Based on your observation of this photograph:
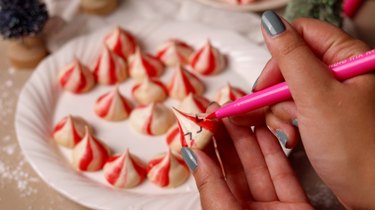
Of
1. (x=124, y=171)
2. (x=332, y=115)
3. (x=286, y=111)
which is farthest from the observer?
(x=124, y=171)

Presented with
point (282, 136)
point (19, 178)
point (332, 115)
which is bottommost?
point (19, 178)

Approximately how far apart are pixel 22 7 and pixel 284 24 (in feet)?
2.43

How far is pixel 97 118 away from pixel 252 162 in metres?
0.44

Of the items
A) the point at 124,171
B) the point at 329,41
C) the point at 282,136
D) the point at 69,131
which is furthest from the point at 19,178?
the point at 329,41

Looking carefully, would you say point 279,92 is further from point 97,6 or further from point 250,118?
point 97,6

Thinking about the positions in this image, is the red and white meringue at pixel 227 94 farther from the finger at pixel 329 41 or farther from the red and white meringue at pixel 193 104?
the finger at pixel 329 41

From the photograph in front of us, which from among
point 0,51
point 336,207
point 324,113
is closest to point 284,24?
point 324,113

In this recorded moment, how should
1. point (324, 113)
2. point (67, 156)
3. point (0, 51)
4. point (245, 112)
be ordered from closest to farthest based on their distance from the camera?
point (324, 113)
point (245, 112)
point (67, 156)
point (0, 51)

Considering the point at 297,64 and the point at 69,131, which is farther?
the point at 69,131

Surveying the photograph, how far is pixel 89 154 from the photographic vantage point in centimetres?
112

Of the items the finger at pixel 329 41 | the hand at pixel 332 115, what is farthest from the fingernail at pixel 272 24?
the finger at pixel 329 41

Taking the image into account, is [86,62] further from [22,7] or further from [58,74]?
[22,7]

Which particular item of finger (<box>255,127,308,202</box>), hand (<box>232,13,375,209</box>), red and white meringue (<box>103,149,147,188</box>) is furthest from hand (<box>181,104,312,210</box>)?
red and white meringue (<box>103,149,147,188</box>)

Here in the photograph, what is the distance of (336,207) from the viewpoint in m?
1.10
